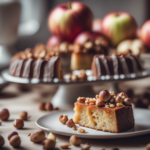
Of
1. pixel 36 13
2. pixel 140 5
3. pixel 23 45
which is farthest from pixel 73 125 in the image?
pixel 140 5

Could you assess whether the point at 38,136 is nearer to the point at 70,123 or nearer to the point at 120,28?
the point at 70,123

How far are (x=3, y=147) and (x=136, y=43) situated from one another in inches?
42.8

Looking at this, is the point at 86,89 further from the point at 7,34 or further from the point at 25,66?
the point at 7,34

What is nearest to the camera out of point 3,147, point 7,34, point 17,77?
point 3,147

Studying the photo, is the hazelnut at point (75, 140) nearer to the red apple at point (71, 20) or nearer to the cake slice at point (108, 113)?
the cake slice at point (108, 113)

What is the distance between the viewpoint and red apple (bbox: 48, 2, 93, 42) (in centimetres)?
170

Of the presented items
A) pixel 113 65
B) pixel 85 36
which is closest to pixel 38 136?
pixel 113 65

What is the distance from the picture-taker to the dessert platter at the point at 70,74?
124 centimetres

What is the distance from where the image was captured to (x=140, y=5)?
3055 millimetres

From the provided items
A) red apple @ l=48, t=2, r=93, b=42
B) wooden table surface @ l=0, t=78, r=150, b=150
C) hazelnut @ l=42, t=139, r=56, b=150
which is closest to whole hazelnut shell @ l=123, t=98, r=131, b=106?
wooden table surface @ l=0, t=78, r=150, b=150

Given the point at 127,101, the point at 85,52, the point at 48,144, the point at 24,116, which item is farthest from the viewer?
the point at 85,52

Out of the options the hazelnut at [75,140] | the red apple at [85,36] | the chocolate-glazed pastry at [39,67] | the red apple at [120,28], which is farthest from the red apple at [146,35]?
the hazelnut at [75,140]

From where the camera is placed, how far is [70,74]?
1.29m

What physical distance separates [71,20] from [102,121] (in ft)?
3.14
